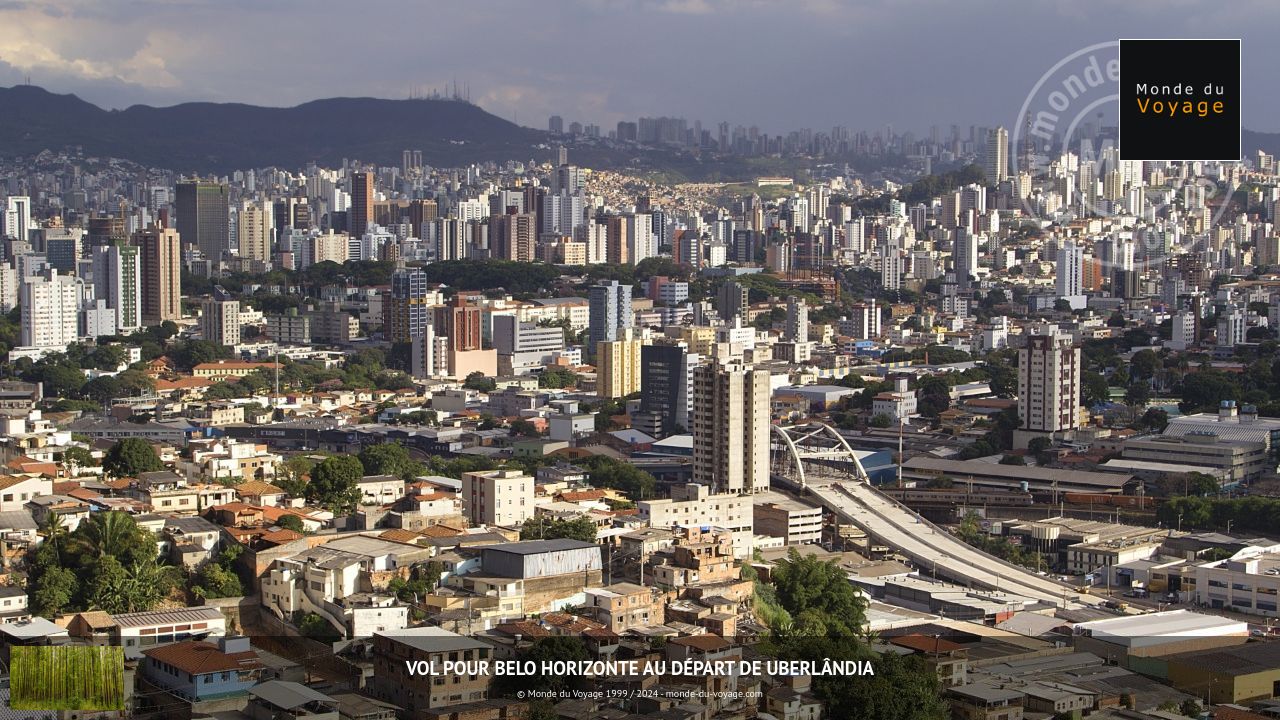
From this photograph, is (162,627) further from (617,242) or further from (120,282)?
(617,242)

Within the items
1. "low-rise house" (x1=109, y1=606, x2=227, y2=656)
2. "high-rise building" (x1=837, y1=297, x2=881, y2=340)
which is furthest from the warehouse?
"high-rise building" (x1=837, y1=297, x2=881, y2=340)

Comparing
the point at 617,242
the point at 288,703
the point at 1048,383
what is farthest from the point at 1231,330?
the point at 288,703

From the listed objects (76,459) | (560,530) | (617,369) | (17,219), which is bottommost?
(560,530)

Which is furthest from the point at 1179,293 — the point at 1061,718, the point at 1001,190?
the point at 1061,718

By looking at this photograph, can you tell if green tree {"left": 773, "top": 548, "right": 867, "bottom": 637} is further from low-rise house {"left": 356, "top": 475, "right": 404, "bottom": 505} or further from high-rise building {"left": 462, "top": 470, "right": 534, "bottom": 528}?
low-rise house {"left": 356, "top": 475, "right": 404, "bottom": 505}

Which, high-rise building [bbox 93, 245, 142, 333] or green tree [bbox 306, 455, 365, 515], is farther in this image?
high-rise building [bbox 93, 245, 142, 333]

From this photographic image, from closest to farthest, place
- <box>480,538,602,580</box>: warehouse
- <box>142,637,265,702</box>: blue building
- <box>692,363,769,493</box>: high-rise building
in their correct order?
<box>142,637,265,702</box>: blue building < <box>480,538,602,580</box>: warehouse < <box>692,363,769,493</box>: high-rise building
